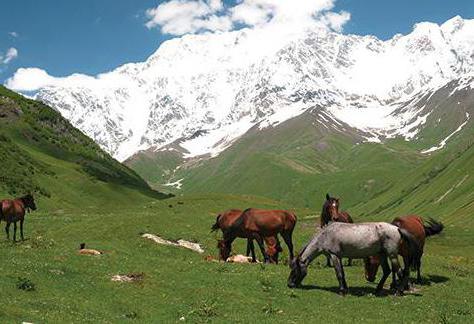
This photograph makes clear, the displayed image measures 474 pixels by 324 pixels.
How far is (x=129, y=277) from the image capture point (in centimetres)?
3170

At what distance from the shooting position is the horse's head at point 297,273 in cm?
3134

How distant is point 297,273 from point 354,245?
3.45 m

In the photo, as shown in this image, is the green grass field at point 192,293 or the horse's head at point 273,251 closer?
the green grass field at point 192,293

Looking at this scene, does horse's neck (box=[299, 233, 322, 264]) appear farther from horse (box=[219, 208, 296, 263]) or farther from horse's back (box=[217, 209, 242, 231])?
horse's back (box=[217, 209, 242, 231])

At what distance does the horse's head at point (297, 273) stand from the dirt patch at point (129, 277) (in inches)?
319

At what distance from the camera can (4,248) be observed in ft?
125

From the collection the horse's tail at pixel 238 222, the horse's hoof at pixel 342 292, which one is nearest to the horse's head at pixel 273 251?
the horse's tail at pixel 238 222

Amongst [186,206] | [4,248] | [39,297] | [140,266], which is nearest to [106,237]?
[4,248]

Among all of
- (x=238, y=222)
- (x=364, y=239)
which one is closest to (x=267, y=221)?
(x=238, y=222)

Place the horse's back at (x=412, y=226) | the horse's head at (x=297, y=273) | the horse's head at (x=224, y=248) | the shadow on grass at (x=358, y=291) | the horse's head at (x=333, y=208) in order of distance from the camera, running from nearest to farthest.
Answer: the shadow on grass at (x=358, y=291) < the horse's head at (x=297, y=273) < the horse's back at (x=412, y=226) < the horse's head at (x=333, y=208) < the horse's head at (x=224, y=248)

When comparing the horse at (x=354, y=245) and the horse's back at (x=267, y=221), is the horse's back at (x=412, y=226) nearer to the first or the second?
the horse at (x=354, y=245)

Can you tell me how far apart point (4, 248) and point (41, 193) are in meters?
62.6

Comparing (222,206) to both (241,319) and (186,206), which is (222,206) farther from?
(241,319)

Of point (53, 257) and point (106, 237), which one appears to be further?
point (106, 237)
